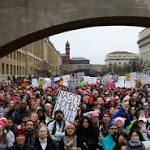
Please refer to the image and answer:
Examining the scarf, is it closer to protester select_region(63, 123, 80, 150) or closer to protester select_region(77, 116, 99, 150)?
protester select_region(63, 123, 80, 150)

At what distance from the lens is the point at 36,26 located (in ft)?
58.2

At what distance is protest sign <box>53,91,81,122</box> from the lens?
1261 centimetres

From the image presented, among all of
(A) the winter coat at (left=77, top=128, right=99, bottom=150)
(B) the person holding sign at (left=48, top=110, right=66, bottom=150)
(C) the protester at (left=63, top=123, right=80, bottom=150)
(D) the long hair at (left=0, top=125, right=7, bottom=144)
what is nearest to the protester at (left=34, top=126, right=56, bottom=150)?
(C) the protester at (left=63, top=123, right=80, bottom=150)

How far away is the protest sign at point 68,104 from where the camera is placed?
12607mm

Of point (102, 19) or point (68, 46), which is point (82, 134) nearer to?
point (102, 19)

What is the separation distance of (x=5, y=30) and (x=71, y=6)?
2224mm

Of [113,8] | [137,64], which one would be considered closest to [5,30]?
[113,8]

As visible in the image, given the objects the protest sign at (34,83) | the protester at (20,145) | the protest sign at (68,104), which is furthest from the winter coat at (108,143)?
the protest sign at (34,83)

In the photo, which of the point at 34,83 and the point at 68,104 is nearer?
the point at 68,104

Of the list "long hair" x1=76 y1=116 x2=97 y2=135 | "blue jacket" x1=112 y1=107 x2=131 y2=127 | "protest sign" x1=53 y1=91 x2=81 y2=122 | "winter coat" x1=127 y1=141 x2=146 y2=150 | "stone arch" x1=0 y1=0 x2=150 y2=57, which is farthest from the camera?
"stone arch" x1=0 y1=0 x2=150 y2=57

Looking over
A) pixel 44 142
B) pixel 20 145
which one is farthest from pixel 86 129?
pixel 20 145

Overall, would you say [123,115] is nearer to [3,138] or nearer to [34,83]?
[3,138]

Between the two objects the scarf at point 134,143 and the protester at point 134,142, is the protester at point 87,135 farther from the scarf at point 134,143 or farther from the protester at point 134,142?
the scarf at point 134,143

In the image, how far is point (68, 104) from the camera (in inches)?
511
